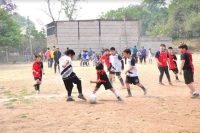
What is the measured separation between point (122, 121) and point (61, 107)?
297 cm

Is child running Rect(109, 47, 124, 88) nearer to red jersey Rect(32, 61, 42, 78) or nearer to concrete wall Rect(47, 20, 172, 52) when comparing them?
red jersey Rect(32, 61, 42, 78)

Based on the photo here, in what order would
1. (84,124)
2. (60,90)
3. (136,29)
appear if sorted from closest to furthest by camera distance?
(84,124) → (60,90) → (136,29)

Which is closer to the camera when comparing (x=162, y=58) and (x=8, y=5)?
(x=162, y=58)

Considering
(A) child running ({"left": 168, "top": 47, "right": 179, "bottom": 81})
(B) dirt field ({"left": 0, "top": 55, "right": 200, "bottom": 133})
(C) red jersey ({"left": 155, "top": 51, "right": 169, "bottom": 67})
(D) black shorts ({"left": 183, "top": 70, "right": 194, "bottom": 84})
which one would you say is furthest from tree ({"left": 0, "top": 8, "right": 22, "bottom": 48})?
(D) black shorts ({"left": 183, "top": 70, "right": 194, "bottom": 84})

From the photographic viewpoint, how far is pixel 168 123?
894 cm

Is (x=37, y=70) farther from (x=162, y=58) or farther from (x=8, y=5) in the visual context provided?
(x=8, y=5)

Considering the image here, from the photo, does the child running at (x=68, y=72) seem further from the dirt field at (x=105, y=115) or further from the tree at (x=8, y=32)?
the tree at (x=8, y=32)

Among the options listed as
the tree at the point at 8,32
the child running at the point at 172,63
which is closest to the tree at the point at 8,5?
the tree at the point at 8,32

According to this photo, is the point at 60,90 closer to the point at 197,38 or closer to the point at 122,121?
the point at 122,121

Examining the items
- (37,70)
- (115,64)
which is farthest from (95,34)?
(37,70)

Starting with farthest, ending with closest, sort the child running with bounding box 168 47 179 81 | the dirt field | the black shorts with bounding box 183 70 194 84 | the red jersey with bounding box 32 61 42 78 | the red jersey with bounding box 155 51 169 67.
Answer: the child running with bounding box 168 47 179 81 → the red jersey with bounding box 155 51 169 67 → the red jersey with bounding box 32 61 42 78 → the black shorts with bounding box 183 70 194 84 → the dirt field

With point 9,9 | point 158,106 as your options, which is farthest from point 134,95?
point 9,9

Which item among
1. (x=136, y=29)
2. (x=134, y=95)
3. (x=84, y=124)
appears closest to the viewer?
(x=84, y=124)

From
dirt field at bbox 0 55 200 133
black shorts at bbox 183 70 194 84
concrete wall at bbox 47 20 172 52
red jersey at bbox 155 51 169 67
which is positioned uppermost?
concrete wall at bbox 47 20 172 52
